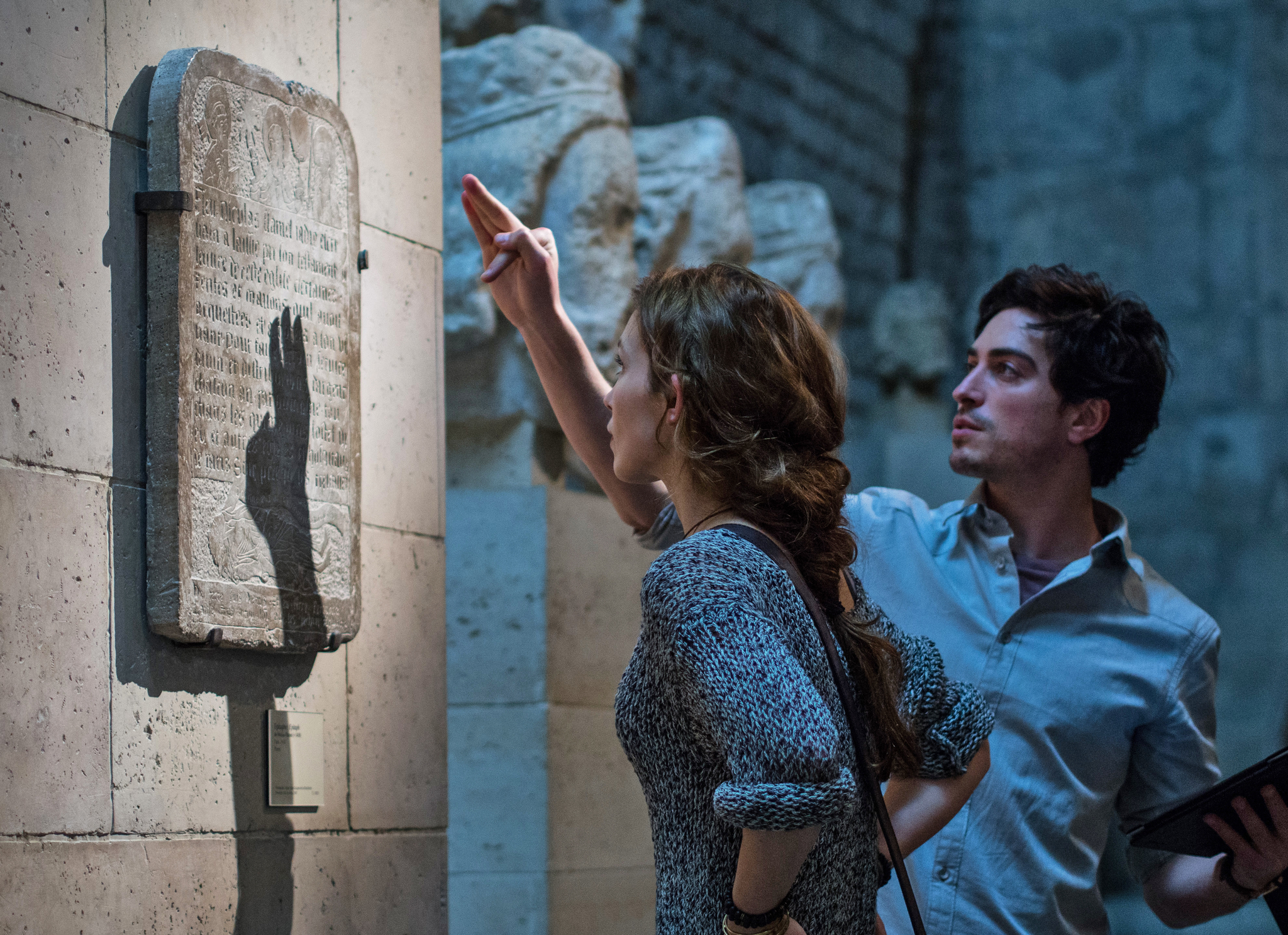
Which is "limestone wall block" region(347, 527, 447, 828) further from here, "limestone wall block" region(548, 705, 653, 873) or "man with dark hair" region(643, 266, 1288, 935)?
"limestone wall block" region(548, 705, 653, 873)

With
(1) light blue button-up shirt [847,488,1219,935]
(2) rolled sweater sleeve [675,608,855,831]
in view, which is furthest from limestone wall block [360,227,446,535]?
(2) rolled sweater sleeve [675,608,855,831]

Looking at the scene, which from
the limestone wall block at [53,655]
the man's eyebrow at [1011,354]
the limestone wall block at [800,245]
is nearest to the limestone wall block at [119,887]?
the limestone wall block at [53,655]

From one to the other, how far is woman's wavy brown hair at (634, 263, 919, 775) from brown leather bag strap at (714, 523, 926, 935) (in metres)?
0.04

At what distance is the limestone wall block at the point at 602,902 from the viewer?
418cm

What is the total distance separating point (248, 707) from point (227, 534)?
27 centimetres

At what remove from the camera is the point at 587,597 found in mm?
4340

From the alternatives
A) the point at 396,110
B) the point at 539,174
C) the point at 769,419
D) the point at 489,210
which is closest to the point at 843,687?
the point at 769,419

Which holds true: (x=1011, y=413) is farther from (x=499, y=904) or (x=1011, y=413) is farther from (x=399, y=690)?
(x=499, y=904)

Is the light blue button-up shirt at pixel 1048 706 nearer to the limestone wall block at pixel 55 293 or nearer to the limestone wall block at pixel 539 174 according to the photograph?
the limestone wall block at pixel 55 293

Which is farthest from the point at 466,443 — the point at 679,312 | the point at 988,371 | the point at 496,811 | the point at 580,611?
the point at 679,312

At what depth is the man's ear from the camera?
2.65 m

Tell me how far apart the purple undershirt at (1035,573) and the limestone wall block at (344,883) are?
1.05 meters

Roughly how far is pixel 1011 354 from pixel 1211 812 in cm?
83

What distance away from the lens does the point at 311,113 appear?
2.36 meters
